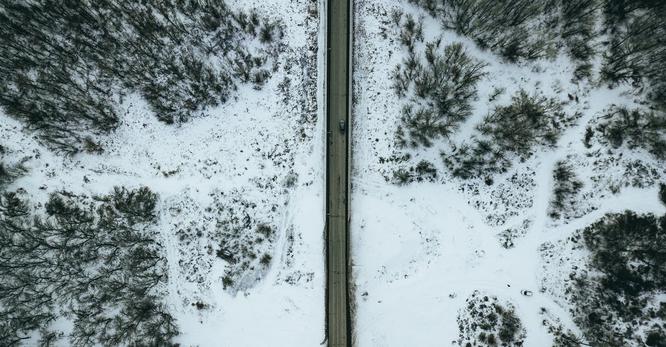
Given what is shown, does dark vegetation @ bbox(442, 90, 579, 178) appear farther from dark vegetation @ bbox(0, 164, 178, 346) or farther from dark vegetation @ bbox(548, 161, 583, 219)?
dark vegetation @ bbox(0, 164, 178, 346)

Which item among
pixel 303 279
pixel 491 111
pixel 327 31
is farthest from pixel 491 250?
pixel 327 31

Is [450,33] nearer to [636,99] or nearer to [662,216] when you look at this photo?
[636,99]

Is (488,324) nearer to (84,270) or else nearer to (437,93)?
(437,93)

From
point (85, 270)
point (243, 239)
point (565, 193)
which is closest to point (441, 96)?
point (565, 193)

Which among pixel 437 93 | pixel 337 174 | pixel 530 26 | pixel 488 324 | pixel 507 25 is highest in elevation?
pixel 507 25

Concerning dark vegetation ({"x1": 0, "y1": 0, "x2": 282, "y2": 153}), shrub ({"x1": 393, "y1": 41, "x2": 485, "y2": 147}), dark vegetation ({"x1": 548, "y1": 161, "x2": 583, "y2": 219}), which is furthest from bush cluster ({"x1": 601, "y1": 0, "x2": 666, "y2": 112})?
dark vegetation ({"x1": 0, "y1": 0, "x2": 282, "y2": 153})
